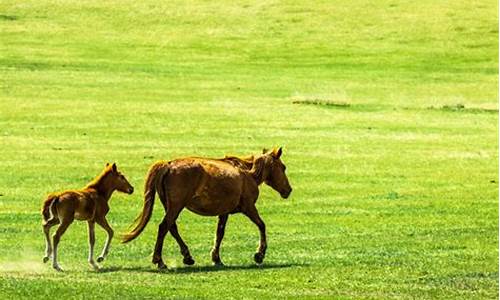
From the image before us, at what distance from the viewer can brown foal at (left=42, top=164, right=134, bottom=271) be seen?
70.4 feet

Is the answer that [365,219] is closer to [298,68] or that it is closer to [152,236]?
[152,236]

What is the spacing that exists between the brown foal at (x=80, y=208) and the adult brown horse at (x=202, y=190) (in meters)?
0.60

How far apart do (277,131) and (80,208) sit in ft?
94.1

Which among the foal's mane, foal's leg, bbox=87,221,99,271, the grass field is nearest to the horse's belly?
the grass field

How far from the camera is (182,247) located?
73.4 feet

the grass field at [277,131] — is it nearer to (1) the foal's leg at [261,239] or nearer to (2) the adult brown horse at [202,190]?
(1) the foal's leg at [261,239]

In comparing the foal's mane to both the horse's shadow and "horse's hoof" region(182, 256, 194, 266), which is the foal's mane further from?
"horse's hoof" region(182, 256, 194, 266)

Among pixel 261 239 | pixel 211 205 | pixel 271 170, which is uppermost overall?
pixel 211 205

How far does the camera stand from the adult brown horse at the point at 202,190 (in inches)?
870

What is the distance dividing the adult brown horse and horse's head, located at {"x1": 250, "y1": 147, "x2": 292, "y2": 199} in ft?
0.05

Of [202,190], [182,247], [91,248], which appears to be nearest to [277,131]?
[202,190]

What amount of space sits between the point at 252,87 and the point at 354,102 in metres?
6.61

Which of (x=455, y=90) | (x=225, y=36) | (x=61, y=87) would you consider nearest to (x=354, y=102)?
(x=455, y=90)

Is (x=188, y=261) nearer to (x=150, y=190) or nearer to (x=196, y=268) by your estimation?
(x=196, y=268)
